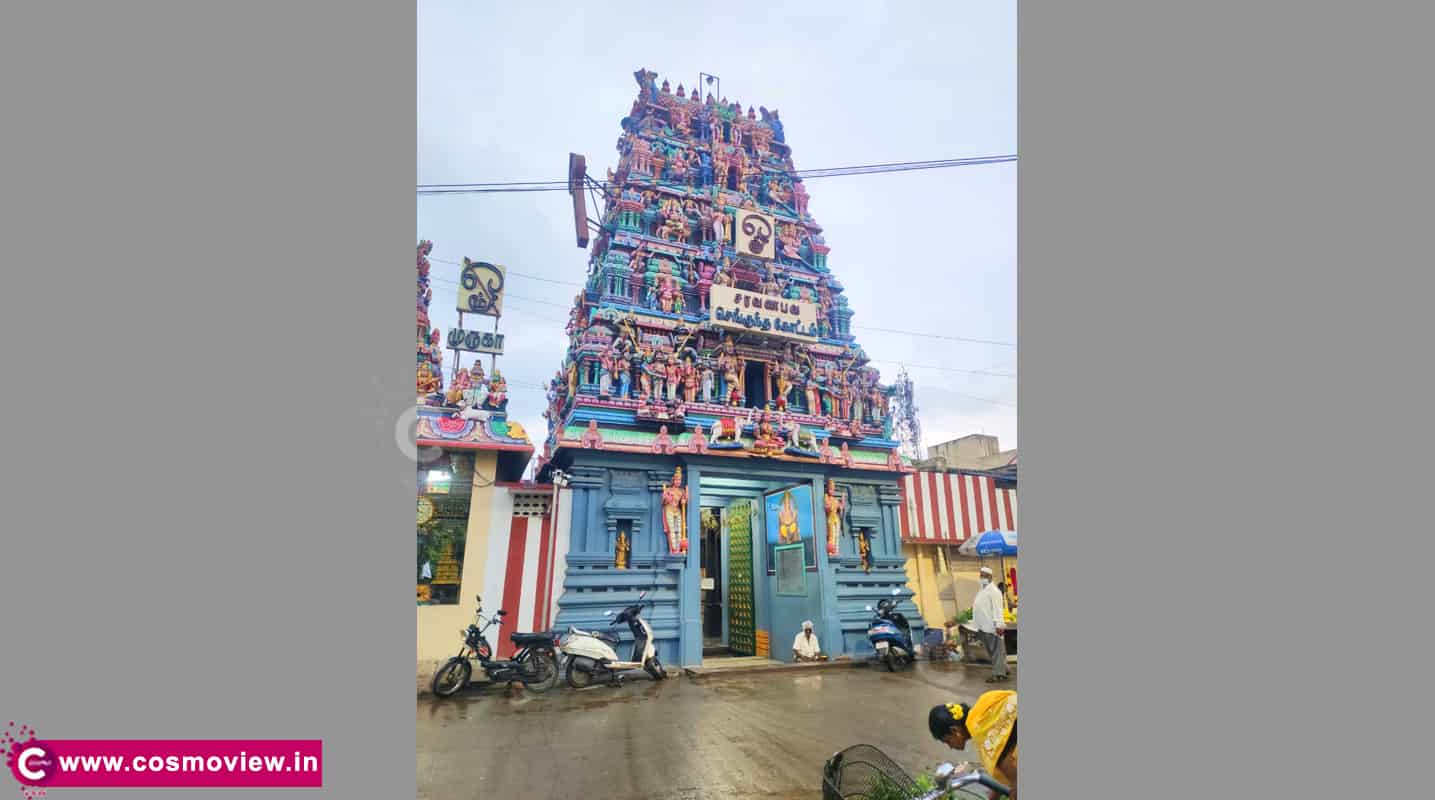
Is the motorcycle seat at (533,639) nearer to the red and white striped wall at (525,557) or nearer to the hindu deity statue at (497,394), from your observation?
the red and white striped wall at (525,557)

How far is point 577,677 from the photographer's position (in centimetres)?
728

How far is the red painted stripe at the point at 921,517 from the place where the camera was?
404 inches

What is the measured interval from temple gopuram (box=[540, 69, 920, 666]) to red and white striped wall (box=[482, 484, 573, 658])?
0.20m

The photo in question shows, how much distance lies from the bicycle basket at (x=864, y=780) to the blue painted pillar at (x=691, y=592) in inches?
230

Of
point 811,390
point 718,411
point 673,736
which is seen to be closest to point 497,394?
point 718,411

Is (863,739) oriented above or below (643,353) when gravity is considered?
below

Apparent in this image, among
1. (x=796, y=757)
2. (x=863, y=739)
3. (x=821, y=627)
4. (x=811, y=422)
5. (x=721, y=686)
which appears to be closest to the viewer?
(x=796, y=757)

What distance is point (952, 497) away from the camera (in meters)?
10.5

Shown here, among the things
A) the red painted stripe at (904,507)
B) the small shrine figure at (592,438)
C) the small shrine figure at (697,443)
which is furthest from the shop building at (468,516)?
the red painted stripe at (904,507)

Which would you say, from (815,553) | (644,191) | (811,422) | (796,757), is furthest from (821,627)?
(644,191)

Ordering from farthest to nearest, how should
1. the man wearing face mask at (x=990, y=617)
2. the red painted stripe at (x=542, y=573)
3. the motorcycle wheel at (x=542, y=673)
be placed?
the man wearing face mask at (x=990, y=617), the red painted stripe at (x=542, y=573), the motorcycle wheel at (x=542, y=673)

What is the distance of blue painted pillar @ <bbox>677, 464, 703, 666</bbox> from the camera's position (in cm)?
853

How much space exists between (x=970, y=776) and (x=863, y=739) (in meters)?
3.41
